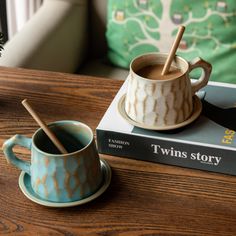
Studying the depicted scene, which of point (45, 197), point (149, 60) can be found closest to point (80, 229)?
point (45, 197)

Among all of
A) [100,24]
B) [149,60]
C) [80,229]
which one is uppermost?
[149,60]

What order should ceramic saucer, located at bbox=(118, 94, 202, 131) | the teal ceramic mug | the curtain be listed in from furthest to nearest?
1. the curtain
2. ceramic saucer, located at bbox=(118, 94, 202, 131)
3. the teal ceramic mug

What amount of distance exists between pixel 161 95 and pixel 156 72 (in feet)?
0.21

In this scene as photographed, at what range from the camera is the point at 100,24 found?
1.77 meters

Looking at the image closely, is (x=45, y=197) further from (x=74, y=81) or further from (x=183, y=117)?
(x=74, y=81)

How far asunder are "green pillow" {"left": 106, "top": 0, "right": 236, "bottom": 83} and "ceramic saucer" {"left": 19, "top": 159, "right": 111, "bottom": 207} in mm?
836

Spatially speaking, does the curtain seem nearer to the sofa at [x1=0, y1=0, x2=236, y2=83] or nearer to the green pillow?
the sofa at [x1=0, y1=0, x2=236, y2=83]

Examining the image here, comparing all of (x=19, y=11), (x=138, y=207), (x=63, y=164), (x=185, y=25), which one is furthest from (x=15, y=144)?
(x=19, y=11)

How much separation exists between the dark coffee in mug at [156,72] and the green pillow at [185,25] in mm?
720

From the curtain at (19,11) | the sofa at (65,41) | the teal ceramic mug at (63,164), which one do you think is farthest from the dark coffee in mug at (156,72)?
the curtain at (19,11)

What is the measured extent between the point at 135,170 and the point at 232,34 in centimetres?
84

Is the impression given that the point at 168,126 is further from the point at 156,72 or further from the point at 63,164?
the point at 63,164

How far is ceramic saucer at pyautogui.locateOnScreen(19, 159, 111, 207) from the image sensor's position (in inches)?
28.5

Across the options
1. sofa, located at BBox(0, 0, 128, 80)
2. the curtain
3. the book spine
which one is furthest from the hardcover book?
the curtain
